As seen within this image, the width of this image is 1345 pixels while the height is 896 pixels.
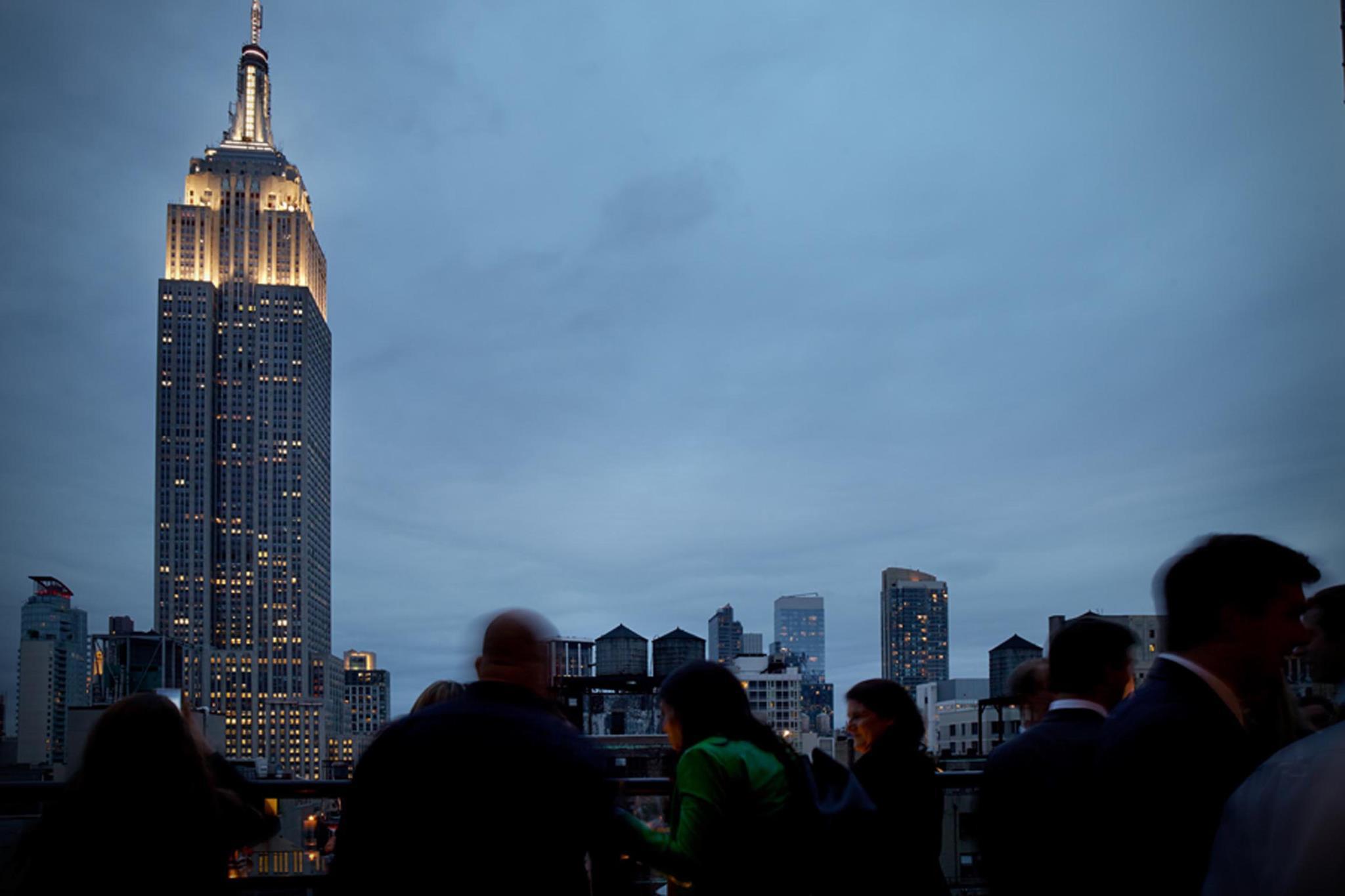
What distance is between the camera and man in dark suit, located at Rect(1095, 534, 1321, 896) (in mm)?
1923

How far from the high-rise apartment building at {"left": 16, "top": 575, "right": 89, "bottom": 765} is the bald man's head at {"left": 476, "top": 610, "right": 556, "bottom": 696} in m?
132

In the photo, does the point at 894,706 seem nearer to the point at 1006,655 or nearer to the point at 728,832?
the point at 728,832

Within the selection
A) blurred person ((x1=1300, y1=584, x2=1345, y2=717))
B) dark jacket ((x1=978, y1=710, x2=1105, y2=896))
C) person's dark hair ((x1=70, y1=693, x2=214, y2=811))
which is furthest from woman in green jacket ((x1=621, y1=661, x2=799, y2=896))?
blurred person ((x1=1300, y1=584, x2=1345, y2=717))

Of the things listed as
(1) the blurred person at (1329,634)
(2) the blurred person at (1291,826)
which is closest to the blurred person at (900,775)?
(1) the blurred person at (1329,634)

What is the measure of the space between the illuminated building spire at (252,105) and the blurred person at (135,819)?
151m

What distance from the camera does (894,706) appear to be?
337cm

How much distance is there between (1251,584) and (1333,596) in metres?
1.06

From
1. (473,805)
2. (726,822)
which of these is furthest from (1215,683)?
(473,805)

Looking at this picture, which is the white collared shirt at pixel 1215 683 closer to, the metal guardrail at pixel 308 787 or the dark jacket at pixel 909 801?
the dark jacket at pixel 909 801

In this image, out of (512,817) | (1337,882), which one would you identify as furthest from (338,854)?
(1337,882)

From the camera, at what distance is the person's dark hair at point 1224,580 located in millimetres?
2145

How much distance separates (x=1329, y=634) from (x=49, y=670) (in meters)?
184

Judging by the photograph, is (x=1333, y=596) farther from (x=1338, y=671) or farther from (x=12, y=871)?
(x=12, y=871)

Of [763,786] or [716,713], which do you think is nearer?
[763,786]
